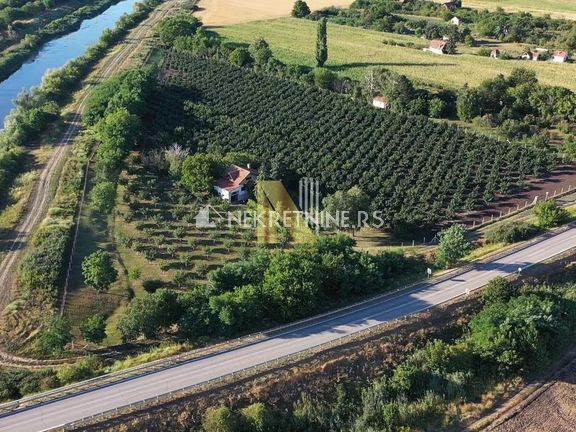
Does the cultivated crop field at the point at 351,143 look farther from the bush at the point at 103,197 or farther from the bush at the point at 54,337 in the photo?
the bush at the point at 54,337

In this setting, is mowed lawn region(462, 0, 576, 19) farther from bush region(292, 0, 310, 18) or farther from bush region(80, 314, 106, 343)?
bush region(80, 314, 106, 343)

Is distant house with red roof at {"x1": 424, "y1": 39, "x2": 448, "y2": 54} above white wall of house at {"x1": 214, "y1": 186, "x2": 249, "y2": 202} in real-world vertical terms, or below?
above

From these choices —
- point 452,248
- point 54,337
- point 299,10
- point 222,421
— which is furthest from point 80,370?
point 299,10

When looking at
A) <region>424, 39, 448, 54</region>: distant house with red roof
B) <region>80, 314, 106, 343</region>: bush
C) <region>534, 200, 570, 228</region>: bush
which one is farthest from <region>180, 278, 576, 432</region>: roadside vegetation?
<region>424, 39, 448, 54</region>: distant house with red roof

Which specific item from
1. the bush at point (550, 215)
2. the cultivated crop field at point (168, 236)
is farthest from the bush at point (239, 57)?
the bush at point (550, 215)

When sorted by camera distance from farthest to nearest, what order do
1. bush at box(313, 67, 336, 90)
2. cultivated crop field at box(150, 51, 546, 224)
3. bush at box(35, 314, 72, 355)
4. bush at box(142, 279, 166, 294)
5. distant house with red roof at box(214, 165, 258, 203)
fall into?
bush at box(313, 67, 336, 90)
distant house with red roof at box(214, 165, 258, 203)
cultivated crop field at box(150, 51, 546, 224)
bush at box(142, 279, 166, 294)
bush at box(35, 314, 72, 355)

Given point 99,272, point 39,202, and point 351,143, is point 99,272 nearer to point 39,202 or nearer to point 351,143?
point 39,202

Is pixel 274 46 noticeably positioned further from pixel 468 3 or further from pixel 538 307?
pixel 538 307
